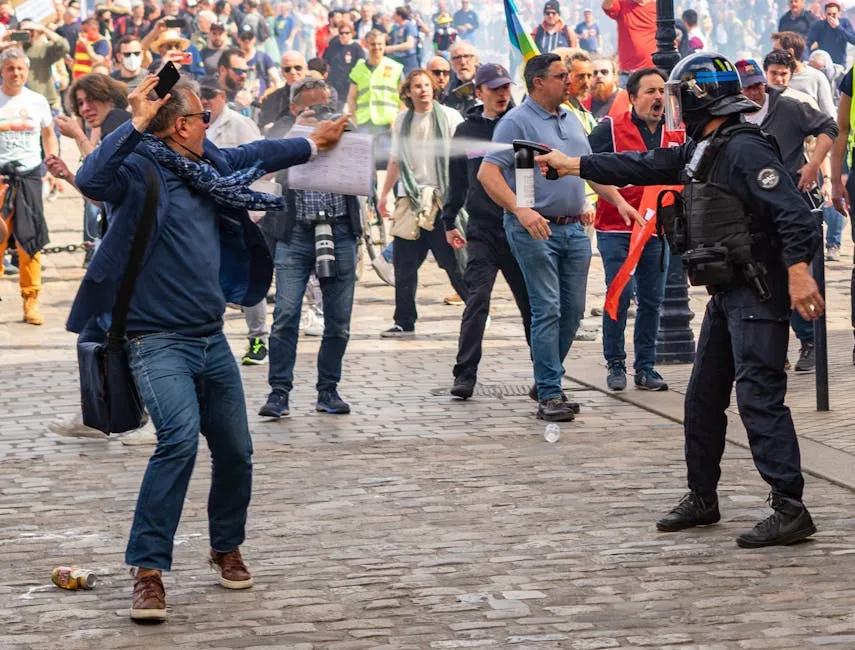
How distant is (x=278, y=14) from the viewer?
34.1 m

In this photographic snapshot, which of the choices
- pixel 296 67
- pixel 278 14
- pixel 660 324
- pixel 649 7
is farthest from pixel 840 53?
pixel 278 14

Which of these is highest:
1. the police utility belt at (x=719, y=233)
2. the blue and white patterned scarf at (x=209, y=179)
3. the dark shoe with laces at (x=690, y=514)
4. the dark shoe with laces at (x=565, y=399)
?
the blue and white patterned scarf at (x=209, y=179)

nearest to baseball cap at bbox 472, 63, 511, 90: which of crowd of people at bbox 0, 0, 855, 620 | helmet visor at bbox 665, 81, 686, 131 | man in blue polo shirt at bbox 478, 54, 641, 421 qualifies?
crowd of people at bbox 0, 0, 855, 620

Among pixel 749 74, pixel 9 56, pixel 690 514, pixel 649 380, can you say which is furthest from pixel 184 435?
pixel 9 56

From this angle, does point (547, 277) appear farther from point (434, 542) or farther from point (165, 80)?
point (165, 80)

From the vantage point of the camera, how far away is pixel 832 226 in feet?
53.6

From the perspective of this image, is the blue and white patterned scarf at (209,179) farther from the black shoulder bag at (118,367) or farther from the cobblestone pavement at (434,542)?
the cobblestone pavement at (434,542)

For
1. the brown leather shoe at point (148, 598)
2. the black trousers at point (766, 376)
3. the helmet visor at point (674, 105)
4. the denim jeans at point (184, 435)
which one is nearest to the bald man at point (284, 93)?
the helmet visor at point (674, 105)

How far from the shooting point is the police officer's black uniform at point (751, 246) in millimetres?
6547

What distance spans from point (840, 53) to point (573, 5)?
16.6 meters

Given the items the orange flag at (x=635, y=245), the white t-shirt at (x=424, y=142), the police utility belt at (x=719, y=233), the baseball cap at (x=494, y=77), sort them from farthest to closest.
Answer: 1. the white t-shirt at (x=424, y=142)
2. the baseball cap at (x=494, y=77)
3. the orange flag at (x=635, y=245)
4. the police utility belt at (x=719, y=233)

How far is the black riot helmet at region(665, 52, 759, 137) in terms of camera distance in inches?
264

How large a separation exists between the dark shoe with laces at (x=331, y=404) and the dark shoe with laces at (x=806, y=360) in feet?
9.58

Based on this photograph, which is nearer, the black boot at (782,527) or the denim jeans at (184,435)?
the denim jeans at (184,435)
